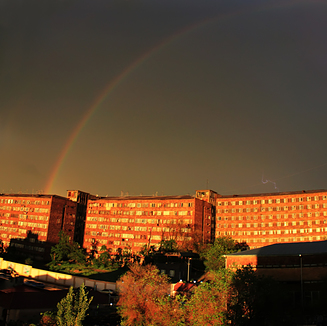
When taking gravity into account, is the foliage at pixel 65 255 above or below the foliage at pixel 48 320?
above

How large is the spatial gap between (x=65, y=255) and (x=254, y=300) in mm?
90334

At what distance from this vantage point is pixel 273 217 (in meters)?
121

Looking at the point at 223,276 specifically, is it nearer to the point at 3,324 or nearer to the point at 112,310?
the point at 112,310

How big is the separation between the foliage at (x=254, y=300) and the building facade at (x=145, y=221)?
79848 millimetres

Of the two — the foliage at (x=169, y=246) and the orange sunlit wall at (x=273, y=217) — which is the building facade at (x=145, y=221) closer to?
the orange sunlit wall at (x=273, y=217)

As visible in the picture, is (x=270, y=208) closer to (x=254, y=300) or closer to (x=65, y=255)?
(x=65, y=255)

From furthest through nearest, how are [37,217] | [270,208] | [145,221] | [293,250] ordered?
1. [37,217]
2. [145,221]
3. [270,208]
4. [293,250]

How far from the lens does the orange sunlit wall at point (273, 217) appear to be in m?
115

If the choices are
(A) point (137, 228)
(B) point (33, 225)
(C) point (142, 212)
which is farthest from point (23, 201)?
(C) point (142, 212)

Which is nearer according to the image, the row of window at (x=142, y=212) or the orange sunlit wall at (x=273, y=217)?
the orange sunlit wall at (x=273, y=217)

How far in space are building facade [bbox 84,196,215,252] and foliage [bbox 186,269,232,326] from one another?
265 ft

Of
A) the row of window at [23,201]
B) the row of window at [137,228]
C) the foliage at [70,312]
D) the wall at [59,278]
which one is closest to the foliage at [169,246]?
the row of window at [137,228]

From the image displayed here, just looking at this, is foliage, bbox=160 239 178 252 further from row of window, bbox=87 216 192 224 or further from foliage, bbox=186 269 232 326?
foliage, bbox=186 269 232 326

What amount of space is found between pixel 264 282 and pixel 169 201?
87.8 meters
